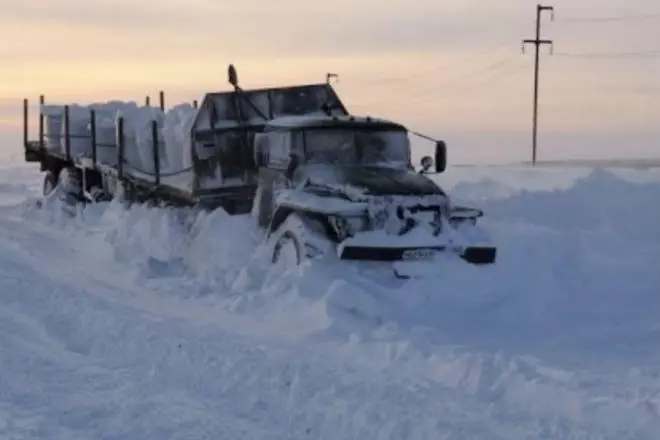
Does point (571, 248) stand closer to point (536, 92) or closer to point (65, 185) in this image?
point (65, 185)

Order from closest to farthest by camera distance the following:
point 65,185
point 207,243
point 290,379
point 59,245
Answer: point 290,379 → point 207,243 → point 59,245 → point 65,185

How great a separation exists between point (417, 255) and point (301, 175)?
202 centimetres

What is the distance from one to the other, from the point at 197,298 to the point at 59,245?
5177mm

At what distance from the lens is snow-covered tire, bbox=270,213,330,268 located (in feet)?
33.4

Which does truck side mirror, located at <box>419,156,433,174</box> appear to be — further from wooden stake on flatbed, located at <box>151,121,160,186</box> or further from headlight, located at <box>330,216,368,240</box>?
wooden stake on flatbed, located at <box>151,121,160,186</box>

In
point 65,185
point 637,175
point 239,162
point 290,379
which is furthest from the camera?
point 637,175

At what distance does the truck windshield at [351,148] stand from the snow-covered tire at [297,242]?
1.07 m

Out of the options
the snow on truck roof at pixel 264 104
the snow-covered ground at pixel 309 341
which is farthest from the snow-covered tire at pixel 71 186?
the snow on truck roof at pixel 264 104

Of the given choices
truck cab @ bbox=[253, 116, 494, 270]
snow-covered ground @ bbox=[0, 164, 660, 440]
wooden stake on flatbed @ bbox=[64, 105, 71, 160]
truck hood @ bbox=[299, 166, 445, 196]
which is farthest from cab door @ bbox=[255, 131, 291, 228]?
wooden stake on flatbed @ bbox=[64, 105, 71, 160]

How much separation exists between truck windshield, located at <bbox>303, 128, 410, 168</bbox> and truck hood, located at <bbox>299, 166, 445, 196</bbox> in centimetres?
19

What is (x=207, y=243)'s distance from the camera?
12.1m

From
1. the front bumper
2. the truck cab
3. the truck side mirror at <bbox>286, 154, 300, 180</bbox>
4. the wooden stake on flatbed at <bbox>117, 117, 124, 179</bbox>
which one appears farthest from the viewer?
the wooden stake on flatbed at <bbox>117, 117, 124, 179</bbox>

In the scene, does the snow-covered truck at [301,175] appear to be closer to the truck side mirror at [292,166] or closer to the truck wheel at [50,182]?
the truck side mirror at [292,166]

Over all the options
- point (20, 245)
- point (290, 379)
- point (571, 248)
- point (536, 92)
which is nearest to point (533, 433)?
point (290, 379)
